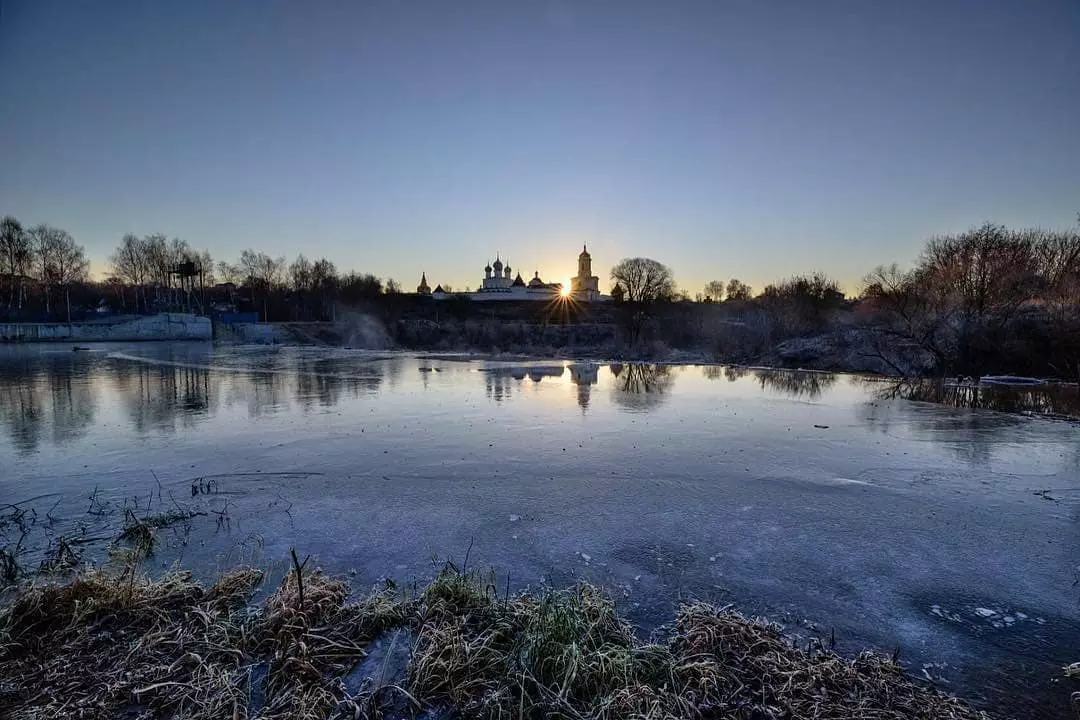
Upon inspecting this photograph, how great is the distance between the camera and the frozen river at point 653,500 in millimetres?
4199

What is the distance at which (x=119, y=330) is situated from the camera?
48719mm

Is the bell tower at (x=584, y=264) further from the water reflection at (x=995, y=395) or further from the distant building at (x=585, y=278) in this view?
the water reflection at (x=995, y=395)

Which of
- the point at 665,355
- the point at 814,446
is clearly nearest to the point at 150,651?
the point at 814,446

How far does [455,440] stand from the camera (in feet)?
32.6

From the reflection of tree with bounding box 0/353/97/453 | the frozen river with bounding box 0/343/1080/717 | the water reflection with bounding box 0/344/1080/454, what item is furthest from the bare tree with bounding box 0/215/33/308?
the frozen river with bounding box 0/343/1080/717

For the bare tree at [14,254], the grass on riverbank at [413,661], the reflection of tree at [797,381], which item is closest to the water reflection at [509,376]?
the reflection of tree at [797,381]

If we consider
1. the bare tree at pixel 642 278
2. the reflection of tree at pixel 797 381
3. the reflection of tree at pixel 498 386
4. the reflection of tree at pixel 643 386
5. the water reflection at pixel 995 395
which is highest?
the bare tree at pixel 642 278

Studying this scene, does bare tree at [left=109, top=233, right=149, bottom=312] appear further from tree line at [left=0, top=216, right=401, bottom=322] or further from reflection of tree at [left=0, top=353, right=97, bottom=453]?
reflection of tree at [left=0, top=353, right=97, bottom=453]

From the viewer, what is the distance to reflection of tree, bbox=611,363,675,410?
14.9m

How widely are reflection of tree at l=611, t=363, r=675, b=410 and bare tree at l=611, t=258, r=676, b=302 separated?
37885 millimetres

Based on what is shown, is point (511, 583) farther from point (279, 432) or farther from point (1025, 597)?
point (279, 432)

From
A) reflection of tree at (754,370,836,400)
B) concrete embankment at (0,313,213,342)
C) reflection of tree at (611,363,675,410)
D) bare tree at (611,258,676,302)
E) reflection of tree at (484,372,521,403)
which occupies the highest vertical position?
bare tree at (611,258,676,302)

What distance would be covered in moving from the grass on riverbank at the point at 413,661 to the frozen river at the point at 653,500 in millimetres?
558

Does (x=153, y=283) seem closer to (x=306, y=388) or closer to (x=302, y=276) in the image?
(x=302, y=276)
